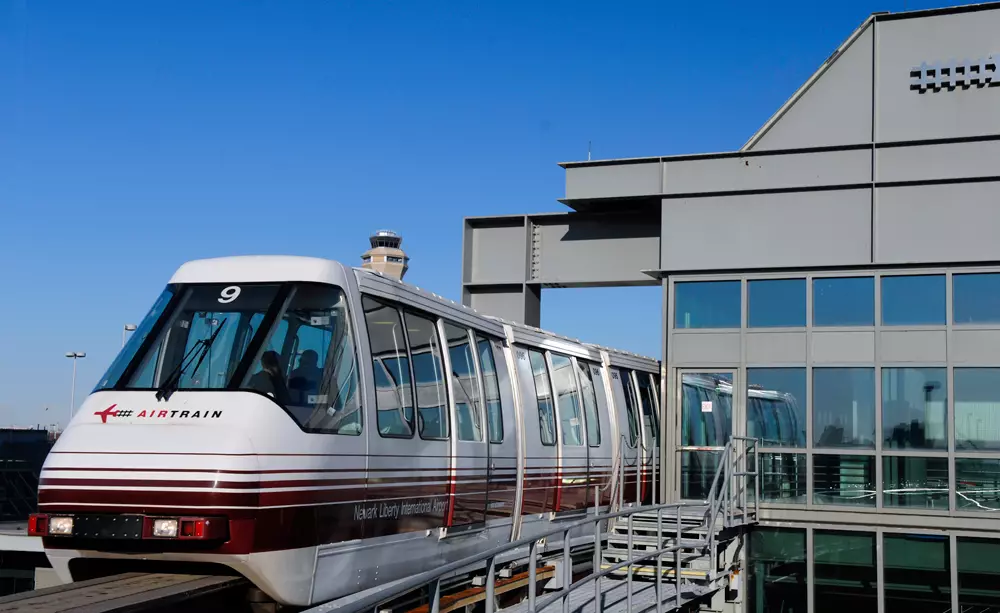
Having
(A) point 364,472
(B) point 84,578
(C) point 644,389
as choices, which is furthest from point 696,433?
(B) point 84,578

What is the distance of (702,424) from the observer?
56.1 ft

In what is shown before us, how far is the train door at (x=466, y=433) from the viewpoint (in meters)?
10.9

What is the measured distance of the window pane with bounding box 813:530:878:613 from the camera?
15.9 metres

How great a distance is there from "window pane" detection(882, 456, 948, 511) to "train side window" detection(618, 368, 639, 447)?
3690 millimetres

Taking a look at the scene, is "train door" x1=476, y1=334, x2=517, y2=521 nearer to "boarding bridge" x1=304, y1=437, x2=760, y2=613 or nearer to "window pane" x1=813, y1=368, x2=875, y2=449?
"boarding bridge" x1=304, y1=437, x2=760, y2=613

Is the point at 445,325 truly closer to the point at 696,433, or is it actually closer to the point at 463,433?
the point at 463,433

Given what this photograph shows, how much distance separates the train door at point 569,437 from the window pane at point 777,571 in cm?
332

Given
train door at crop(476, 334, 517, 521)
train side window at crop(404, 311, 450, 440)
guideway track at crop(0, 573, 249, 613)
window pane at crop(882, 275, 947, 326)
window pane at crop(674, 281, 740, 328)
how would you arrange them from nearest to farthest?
guideway track at crop(0, 573, 249, 613)
train side window at crop(404, 311, 450, 440)
train door at crop(476, 334, 517, 521)
window pane at crop(882, 275, 947, 326)
window pane at crop(674, 281, 740, 328)

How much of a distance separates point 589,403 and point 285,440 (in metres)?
7.98

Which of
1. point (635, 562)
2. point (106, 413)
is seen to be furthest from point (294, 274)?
point (635, 562)

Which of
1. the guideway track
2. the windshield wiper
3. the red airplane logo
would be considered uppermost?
the windshield wiper

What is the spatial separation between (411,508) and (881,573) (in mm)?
8837

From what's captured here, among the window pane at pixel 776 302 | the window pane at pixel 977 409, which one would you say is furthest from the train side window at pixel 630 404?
the window pane at pixel 977 409

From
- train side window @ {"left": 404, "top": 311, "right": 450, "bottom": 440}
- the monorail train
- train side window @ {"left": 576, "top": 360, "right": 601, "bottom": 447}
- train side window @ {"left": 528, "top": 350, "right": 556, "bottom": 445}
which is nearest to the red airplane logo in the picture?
the monorail train
